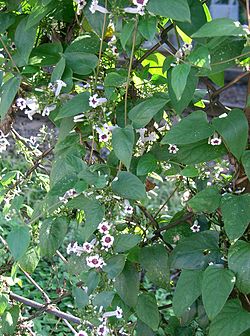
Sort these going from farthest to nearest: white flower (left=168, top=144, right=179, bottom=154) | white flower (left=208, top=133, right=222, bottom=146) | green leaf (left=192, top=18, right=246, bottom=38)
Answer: white flower (left=168, top=144, right=179, bottom=154), white flower (left=208, top=133, right=222, bottom=146), green leaf (left=192, top=18, right=246, bottom=38)

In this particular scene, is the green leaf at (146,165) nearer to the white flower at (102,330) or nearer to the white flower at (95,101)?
the white flower at (95,101)

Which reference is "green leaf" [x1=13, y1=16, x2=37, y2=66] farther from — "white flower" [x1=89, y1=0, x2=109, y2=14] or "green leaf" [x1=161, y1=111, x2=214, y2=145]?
"green leaf" [x1=161, y1=111, x2=214, y2=145]

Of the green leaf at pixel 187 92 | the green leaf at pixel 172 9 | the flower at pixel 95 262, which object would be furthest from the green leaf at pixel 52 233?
the green leaf at pixel 172 9

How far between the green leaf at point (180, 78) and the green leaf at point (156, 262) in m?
0.39

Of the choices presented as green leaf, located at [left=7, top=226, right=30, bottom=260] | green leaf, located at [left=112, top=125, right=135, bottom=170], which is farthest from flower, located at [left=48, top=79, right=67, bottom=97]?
green leaf, located at [left=7, top=226, right=30, bottom=260]

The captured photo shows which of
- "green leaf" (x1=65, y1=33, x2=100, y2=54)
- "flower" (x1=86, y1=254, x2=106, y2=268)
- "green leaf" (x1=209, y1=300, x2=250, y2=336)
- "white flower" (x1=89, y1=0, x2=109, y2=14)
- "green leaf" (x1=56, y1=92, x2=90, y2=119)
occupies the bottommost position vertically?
"green leaf" (x1=209, y1=300, x2=250, y2=336)

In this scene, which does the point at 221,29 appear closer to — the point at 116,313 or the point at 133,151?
the point at 133,151

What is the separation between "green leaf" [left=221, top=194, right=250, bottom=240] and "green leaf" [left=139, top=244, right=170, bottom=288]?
21cm

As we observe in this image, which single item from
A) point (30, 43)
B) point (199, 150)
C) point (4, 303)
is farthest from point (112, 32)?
point (4, 303)

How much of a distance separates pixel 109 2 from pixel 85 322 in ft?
1.80

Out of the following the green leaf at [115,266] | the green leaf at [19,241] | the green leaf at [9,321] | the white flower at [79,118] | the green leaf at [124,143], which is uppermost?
the green leaf at [124,143]

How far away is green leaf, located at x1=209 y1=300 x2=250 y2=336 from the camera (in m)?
1.15

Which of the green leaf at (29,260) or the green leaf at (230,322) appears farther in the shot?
the green leaf at (29,260)

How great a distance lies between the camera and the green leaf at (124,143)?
113 cm
